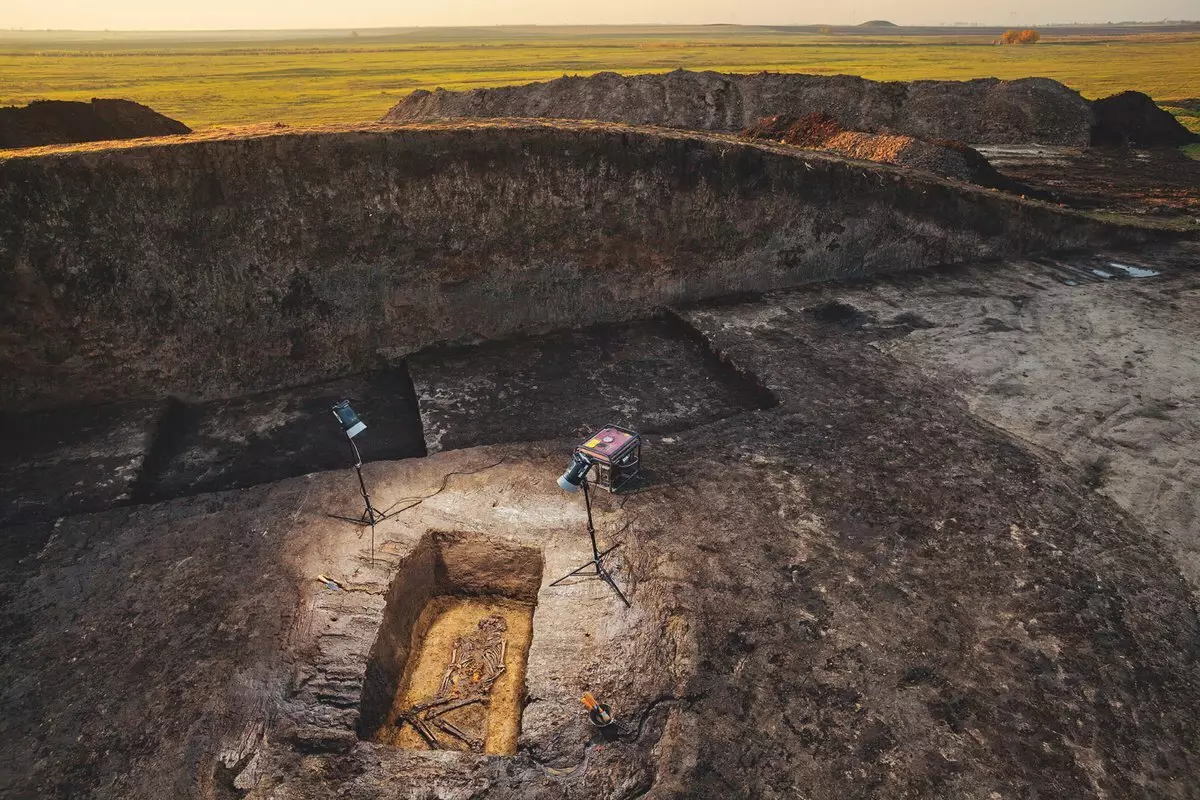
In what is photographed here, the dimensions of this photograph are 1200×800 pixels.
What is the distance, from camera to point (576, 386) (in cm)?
679

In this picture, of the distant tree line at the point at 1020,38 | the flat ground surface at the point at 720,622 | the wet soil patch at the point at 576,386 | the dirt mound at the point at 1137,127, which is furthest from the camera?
the distant tree line at the point at 1020,38

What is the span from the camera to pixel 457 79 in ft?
132

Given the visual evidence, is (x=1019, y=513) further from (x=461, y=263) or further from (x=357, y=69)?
(x=357, y=69)

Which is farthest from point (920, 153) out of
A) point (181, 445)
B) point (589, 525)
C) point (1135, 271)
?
point (181, 445)

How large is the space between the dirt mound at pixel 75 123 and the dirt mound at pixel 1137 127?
84.4ft

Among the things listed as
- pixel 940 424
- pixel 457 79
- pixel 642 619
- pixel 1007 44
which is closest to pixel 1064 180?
pixel 940 424

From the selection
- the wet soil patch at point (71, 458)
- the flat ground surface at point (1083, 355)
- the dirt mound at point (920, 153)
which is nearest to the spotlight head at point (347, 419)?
the wet soil patch at point (71, 458)

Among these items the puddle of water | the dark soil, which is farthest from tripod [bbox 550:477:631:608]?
the dark soil

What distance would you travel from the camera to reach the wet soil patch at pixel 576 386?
611cm

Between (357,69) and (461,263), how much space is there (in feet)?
161

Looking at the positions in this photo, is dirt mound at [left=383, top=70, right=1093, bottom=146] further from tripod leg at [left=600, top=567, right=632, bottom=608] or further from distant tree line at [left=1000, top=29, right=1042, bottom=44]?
distant tree line at [left=1000, top=29, right=1042, bottom=44]

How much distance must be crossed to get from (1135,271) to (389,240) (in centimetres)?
978

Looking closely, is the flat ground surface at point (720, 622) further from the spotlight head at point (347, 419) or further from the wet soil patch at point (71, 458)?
the spotlight head at point (347, 419)

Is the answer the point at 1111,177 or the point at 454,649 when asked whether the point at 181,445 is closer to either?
the point at 454,649
